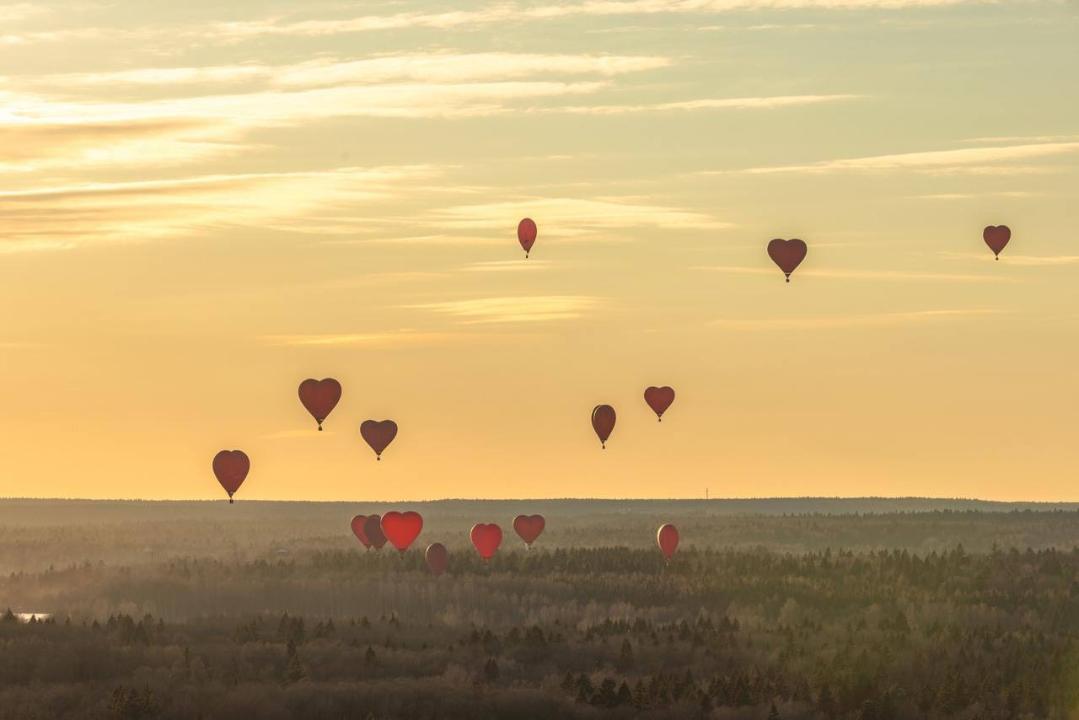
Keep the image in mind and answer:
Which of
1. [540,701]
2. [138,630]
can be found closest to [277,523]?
[138,630]

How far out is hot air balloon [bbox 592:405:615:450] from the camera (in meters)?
66.1

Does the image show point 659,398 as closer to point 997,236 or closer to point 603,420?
point 603,420

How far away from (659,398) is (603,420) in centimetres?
197

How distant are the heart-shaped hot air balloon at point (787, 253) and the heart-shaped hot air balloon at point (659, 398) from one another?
9052mm

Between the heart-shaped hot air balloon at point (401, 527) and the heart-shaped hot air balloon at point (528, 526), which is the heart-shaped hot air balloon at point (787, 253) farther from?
the heart-shaped hot air balloon at point (528, 526)

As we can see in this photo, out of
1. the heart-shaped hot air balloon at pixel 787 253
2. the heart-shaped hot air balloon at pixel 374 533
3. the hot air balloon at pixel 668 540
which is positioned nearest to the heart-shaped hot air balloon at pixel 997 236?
the heart-shaped hot air balloon at pixel 787 253

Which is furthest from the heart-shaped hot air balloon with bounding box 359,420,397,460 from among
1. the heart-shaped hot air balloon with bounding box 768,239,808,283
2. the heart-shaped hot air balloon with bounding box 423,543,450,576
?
the heart-shaped hot air balloon with bounding box 768,239,808,283

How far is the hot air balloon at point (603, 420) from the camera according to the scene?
217ft

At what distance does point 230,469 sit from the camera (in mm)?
63469

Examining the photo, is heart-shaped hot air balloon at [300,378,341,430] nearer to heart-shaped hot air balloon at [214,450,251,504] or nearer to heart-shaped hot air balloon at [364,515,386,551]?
heart-shaped hot air balloon at [214,450,251,504]

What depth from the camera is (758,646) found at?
142 feet

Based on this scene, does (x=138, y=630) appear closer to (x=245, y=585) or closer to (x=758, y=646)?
(x=758, y=646)

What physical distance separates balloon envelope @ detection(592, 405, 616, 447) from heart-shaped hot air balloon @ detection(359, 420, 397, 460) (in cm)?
639

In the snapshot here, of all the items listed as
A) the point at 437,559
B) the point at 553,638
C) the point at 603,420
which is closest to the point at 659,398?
the point at 603,420
